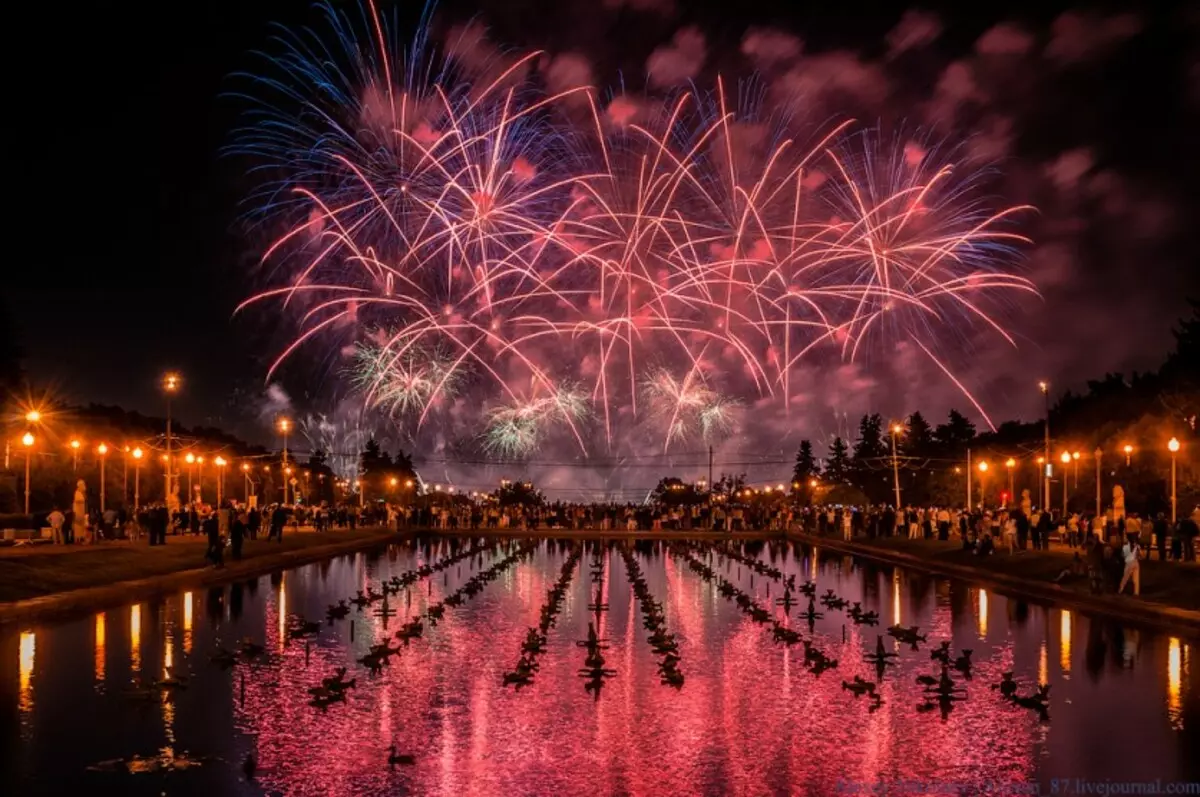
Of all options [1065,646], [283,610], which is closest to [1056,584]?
[1065,646]

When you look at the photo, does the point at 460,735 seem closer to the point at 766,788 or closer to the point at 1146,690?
the point at 766,788

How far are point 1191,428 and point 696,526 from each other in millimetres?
34515

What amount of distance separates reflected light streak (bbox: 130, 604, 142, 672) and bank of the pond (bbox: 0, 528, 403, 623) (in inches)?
54.6

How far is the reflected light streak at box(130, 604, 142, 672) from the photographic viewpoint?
66.7ft

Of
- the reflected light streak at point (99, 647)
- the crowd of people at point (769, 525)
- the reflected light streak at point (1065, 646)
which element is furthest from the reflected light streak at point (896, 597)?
the reflected light streak at point (99, 647)

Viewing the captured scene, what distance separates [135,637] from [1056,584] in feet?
81.5

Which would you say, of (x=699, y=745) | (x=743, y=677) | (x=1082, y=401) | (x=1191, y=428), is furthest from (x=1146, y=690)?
(x=1082, y=401)

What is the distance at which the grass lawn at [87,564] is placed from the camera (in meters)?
29.9

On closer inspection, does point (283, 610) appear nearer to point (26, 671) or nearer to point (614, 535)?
point (26, 671)

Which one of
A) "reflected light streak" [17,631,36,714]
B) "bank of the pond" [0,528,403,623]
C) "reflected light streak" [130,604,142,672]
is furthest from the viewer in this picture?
"bank of the pond" [0,528,403,623]

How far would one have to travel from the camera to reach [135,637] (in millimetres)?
23875

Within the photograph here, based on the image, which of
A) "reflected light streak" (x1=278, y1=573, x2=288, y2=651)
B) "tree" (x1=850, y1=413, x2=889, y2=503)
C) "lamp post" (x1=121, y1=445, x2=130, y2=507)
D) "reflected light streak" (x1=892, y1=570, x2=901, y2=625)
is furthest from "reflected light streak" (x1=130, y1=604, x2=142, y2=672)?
"tree" (x1=850, y1=413, x2=889, y2=503)

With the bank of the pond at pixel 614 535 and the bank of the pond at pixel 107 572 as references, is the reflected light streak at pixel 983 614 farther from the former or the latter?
the bank of the pond at pixel 614 535

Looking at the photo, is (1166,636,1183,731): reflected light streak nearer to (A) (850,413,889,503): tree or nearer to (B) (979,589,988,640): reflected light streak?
(B) (979,589,988,640): reflected light streak
